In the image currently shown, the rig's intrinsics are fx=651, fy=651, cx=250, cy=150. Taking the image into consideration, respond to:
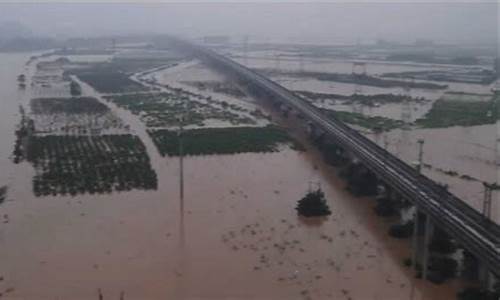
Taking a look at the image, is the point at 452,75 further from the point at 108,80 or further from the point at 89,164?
the point at 89,164

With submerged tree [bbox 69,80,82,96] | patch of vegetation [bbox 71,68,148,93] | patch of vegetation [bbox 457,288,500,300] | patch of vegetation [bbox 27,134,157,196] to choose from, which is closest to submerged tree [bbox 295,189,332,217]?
patch of vegetation [bbox 27,134,157,196]

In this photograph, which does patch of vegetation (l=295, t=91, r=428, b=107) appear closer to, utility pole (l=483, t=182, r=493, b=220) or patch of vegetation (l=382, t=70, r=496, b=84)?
patch of vegetation (l=382, t=70, r=496, b=84)

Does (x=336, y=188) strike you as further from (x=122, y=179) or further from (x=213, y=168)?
(x=122, y=179)

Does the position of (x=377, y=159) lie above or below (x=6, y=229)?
above

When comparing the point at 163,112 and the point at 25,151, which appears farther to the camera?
the point at 163,112

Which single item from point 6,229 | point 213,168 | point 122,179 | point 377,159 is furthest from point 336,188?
point 6,229

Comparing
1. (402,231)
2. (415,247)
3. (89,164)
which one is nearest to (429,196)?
(402,231)
